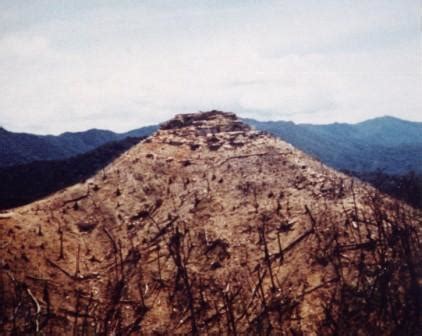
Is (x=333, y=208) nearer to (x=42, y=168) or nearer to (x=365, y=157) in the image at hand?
(x=42, y=168)

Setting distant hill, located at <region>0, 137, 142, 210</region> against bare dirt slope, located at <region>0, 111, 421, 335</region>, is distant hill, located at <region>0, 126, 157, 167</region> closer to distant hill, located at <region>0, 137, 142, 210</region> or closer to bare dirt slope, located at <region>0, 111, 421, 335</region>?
distant hill, located at <region>0, 137, 142, 210</region>

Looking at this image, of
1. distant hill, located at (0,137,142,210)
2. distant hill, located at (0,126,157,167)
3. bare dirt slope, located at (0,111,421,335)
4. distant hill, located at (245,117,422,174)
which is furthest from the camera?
distant hill, located at (245,117,422,174)

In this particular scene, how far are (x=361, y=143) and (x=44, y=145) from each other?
294 feet

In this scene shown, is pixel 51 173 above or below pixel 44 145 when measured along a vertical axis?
below

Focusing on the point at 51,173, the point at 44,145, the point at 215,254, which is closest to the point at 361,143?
the point at 44,145

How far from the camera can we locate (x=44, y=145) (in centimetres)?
8156

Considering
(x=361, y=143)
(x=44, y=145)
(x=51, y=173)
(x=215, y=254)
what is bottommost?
(x=215, y=254)

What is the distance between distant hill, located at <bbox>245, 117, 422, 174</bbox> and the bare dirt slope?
4225 centimetres

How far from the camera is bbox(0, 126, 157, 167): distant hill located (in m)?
73.2

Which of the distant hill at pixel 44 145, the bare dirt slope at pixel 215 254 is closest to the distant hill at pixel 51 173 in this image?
the bare dirt slope at pixel 215 254

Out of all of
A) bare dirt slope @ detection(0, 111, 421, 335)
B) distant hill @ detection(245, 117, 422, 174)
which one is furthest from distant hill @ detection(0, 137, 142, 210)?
distant hill @ detection(245, 117, 422, 174)

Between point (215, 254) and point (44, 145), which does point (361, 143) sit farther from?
point (215, 254)

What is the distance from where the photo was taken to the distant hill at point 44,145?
73250mm

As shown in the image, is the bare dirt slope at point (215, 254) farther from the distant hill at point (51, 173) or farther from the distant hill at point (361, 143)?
the distant hill at point (361, 143)
